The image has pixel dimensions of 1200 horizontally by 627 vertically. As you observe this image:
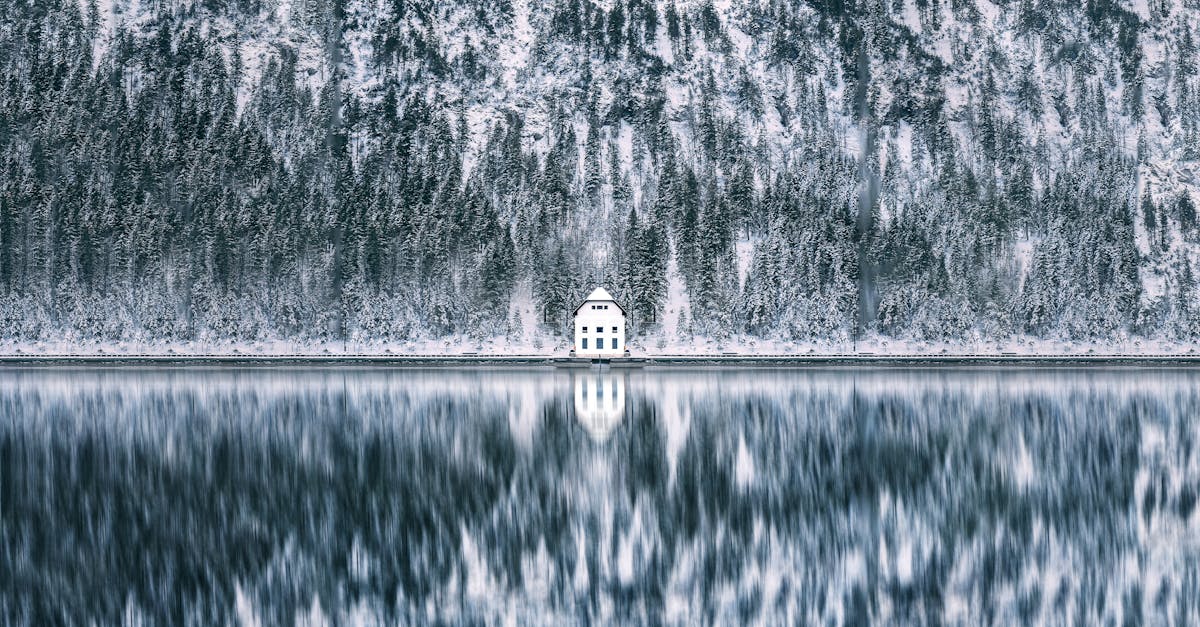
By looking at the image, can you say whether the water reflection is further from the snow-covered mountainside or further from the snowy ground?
the snow-covered mountainside

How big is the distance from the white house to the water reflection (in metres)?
9.81

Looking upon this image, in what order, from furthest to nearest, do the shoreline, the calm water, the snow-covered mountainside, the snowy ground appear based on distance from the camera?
the snow-covered mountainside → the snowy ground → the shoreline → the calm water

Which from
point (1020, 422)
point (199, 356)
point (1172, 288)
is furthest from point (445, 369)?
point (1172, 288)

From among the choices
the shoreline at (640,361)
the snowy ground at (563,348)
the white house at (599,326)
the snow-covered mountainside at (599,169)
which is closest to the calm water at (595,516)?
the shoreline at (640,361)

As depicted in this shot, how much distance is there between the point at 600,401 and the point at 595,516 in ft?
127

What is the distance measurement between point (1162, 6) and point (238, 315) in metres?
106

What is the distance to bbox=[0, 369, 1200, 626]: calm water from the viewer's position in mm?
28312

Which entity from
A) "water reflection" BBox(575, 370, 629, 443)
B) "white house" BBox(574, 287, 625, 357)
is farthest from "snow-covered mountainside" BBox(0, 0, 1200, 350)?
"water reflection" BBox(575, 370, 629, 443)

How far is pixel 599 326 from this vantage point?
12175 cm

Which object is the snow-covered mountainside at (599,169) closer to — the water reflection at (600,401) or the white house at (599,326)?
the white house at (599,326)

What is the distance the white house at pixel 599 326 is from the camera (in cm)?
12125

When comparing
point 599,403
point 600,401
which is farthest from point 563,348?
point 599,403

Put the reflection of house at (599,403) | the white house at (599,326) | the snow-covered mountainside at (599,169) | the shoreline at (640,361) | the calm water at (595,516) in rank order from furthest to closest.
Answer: the snow-covered mountainside at (599,169)
the white house at (599,326)
the shoreline at (640,361)
the reflection of house at (599,403)
the calm water at (595,516)

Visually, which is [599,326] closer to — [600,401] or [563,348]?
[563,348]
